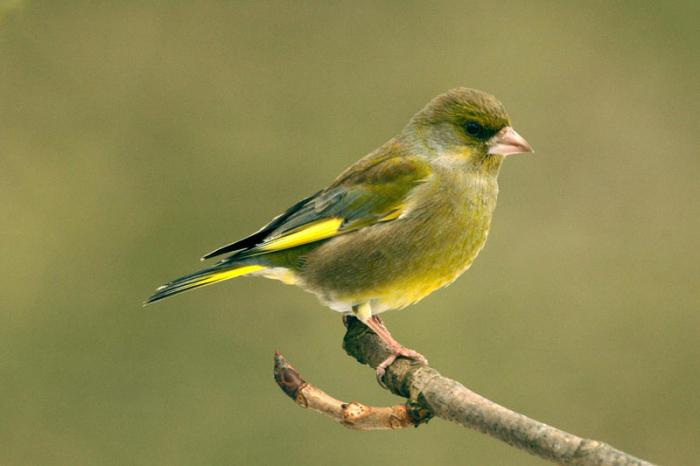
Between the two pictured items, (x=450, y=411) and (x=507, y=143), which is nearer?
(x=450, y=411)

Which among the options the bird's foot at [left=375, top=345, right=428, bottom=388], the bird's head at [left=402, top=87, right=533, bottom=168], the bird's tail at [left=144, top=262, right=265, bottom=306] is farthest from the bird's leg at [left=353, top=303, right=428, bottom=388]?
the bird's head at [left=402, top=87, right=533, bottom=168]

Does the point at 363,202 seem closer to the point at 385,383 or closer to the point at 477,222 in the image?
the point at 477,222

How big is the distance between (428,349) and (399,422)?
2089 millimetres

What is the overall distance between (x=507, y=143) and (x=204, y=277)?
3.39ft

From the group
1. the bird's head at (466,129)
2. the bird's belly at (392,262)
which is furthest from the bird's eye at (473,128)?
the bird's belly at (392,262)

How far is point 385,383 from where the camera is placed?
101 inches

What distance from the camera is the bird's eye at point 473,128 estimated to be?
2818mm

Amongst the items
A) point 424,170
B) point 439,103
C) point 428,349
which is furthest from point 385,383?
point 428,349

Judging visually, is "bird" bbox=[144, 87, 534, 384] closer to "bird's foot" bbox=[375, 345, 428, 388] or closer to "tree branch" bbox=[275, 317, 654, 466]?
"bird's foot" bbox=[375, 345, 428, 388]

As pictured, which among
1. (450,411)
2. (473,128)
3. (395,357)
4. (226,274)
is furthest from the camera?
(473,128)

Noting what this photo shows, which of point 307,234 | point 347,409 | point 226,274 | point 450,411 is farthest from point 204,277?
point 450,411

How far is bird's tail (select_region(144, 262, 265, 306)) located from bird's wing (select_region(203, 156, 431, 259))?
12cm

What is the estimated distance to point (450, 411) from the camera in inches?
83.0

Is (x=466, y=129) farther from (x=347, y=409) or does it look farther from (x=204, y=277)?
(x=347, y=409)
